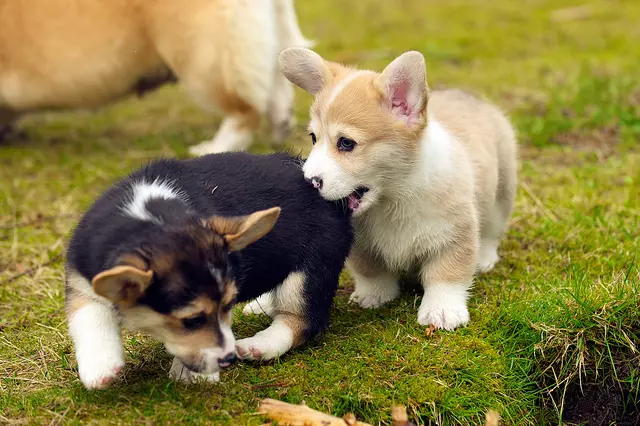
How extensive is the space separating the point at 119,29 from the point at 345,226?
3049 mm

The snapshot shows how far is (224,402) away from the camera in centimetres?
308

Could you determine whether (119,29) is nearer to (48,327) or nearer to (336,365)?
(48,327)

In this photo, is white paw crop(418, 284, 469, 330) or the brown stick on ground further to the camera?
white paw crop(418, 284, 469, 330)

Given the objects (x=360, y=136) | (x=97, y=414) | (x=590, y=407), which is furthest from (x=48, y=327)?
(x=590, y=407)

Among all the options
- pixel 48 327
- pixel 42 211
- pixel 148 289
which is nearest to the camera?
pixel 148 289

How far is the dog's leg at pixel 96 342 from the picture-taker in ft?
9.58

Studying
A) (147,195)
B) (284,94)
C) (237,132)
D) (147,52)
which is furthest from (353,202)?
(284,94)

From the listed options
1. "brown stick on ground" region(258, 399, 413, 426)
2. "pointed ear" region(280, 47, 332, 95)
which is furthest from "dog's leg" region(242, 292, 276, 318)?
"pointed ear" region(280, 47, 332, 95)

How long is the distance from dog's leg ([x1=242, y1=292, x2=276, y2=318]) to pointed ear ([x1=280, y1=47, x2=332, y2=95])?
3.12 feet

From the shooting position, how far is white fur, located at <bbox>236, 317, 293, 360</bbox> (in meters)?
3.30

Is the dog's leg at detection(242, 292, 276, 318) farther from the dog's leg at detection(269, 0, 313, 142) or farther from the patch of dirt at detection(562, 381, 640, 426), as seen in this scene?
the dog's leg at detection(269, 0, 313, 142)

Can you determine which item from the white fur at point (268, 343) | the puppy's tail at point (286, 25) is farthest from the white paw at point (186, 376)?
the puppy's tail at point (286, 25)

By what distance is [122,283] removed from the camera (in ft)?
8.64

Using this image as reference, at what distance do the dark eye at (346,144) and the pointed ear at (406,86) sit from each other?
23 cm
